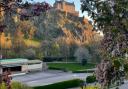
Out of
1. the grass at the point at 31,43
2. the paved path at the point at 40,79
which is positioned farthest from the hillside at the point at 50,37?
the paved path at the point at 40,79

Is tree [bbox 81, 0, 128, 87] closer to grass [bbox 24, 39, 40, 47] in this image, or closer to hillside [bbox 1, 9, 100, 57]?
hillside [bbox 1, 9, 100, 57]

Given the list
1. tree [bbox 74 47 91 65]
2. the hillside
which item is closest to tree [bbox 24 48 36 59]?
the hillside

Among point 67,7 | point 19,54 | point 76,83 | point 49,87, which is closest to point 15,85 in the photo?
point 49,87

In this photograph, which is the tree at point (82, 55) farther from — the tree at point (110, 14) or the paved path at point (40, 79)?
the tree at point (110, 14)

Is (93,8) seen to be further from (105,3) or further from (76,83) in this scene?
(76,83)

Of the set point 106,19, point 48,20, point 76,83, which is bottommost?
point 76,83

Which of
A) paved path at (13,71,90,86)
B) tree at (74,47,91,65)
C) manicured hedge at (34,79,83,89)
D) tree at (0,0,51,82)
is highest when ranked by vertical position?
tree at (0,0,51,82)

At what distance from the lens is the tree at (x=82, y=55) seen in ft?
248

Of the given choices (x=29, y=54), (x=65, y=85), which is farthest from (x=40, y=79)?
(x=29, y=54)

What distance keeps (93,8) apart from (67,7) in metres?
124

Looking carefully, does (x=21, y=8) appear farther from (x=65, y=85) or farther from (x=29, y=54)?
(x=29, y=54)

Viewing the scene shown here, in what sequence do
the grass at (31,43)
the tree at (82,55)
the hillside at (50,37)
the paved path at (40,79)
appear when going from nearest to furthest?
the paved path at (40,79), the tree at (82,55), the hillside at (50,37), the grass at (31,43)

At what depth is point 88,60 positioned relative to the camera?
76.6 m

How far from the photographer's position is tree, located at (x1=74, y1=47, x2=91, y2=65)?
75562 mm
